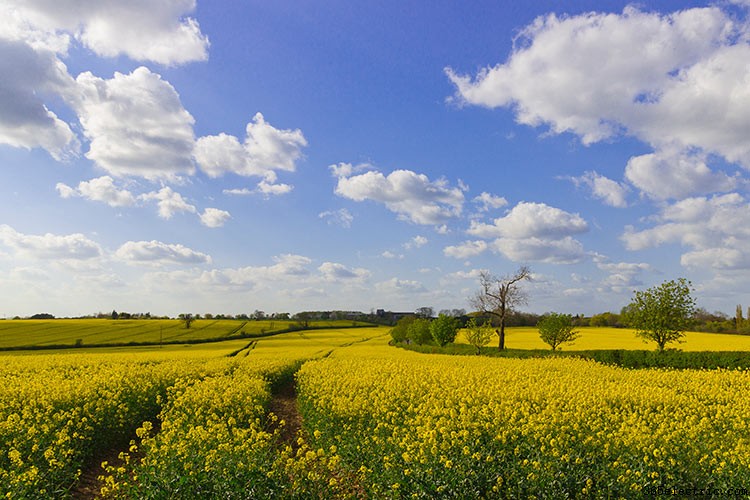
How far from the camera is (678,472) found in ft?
25.4

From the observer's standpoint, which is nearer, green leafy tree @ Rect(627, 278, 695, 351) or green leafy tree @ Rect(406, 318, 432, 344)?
green leafy tree @ Rect(627, 278, 695, 351)

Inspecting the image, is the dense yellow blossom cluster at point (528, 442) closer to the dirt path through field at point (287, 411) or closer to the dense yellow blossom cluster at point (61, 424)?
the dirt path through field at point (287, 411)

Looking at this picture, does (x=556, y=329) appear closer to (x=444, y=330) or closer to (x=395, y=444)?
(x=444, y=330)

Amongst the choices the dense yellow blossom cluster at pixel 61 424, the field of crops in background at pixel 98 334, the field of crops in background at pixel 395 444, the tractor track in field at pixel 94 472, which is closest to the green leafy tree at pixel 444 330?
the field of crops in background at pixel 98 334

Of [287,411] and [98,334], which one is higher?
[287,411]

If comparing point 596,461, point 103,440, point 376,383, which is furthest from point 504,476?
point 103,440

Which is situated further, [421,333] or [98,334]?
[98,334]

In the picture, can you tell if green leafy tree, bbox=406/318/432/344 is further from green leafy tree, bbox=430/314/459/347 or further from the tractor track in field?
the tractor track in field

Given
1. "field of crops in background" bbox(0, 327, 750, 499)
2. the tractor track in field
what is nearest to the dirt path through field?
"field of crops in background" bbox(0, 327, 750, 499)

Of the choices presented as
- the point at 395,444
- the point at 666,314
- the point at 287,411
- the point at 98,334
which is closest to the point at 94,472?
the point at 287,411

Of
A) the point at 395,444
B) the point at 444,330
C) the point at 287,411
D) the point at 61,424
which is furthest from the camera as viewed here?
the point at 444,330

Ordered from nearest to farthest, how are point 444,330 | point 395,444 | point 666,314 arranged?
point 395,444, point 666,314, point 444,330

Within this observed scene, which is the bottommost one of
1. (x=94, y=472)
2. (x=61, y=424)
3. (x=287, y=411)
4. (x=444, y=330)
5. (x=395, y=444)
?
(x=287, y=411)

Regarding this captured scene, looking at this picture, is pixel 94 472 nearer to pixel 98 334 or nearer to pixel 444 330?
pixel 444 330
